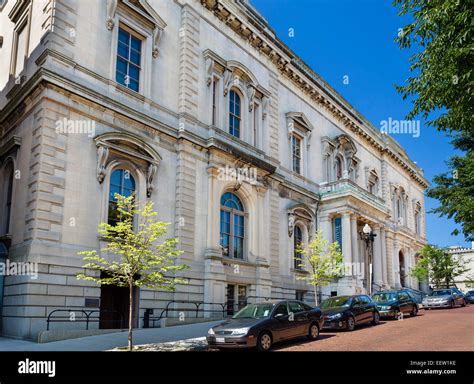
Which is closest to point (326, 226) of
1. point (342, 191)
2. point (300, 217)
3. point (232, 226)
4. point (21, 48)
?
point (342, 191)

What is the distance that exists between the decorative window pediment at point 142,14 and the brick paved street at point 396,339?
1556 cm

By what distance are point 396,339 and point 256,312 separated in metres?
4.82

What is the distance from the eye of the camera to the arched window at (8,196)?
786 inches

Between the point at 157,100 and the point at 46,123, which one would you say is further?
the point at 157,100

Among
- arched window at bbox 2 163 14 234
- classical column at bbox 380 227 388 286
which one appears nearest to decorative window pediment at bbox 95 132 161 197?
arched window at bbox 2 163 14 234

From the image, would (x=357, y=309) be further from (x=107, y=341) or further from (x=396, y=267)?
(x=396, y=267)

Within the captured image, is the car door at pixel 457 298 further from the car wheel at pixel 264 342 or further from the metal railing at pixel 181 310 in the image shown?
the car wheel at pixel 264 342

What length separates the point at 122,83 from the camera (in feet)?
71.4

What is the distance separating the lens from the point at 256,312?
50.0 feet

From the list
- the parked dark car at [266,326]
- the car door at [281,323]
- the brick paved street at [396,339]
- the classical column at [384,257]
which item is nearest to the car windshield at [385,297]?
the brick paved street at [396,339]

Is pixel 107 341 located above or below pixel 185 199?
below
